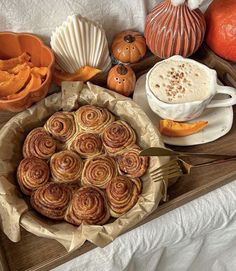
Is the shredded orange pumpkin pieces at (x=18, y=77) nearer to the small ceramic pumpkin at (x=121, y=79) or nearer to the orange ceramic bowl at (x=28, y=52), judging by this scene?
the orange ceramic bowl at (x=28, y=52)

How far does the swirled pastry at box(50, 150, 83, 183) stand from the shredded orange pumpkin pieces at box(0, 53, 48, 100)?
129 mm

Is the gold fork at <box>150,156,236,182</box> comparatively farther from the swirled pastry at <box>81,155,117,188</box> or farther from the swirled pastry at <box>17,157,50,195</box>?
the swirled pastry at <box>17,157,50,195</box>

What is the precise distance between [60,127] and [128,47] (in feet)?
0.73

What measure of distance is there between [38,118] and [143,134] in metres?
0.19

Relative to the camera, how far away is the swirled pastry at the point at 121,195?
0.63 m

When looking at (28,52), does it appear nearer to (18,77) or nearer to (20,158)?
(18,77)

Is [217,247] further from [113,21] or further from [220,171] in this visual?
[113,21]

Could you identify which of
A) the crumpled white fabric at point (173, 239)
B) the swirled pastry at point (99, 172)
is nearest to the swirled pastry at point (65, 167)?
the swirled pastry at point (99, 172)

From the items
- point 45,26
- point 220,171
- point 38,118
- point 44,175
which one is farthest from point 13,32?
Result: point 220,171

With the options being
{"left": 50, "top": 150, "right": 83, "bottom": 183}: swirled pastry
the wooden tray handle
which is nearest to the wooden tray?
the wooden tray handle

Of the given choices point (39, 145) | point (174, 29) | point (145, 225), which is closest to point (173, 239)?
point (145, 225)

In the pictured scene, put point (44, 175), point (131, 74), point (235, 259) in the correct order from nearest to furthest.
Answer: point (44, 175) < point (131, 74) < point (235, 259)

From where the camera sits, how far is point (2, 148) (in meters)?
0.67

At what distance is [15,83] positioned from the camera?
72cm
